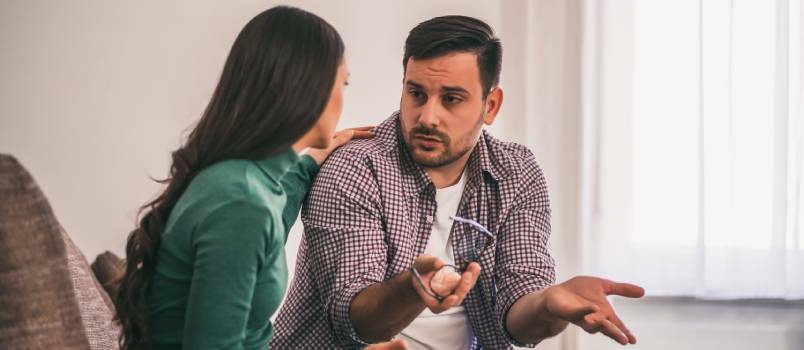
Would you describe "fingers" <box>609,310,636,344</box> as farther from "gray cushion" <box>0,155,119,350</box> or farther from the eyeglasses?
"gray cushion" <box>0,155,119,350</box>

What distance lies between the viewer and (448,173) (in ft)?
6.59

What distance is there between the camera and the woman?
1143 millimetres

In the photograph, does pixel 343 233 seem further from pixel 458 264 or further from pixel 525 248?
pixel 525 248

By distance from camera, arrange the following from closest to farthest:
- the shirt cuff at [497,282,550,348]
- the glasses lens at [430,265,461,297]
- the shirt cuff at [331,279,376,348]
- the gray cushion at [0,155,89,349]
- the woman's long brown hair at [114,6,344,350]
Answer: the gray cushion at [0,155,89,349] → the woman's long brown hair at [114,6,344,350] → the glasses lens at [430,265,461,297] → the shirt cuff at [331,279,376,348] → the shirt cuff at [497,282,550,348]

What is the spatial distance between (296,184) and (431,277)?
1.65 ft

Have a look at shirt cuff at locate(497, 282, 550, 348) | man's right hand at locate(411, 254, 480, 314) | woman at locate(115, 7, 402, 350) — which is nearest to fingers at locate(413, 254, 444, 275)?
man's right hand at locate(411, 254, 480, 314)

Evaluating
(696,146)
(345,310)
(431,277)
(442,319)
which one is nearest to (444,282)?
(431,277)

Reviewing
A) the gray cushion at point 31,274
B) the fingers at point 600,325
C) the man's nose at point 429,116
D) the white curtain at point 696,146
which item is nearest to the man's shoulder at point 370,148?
the man's nose at point 429,116

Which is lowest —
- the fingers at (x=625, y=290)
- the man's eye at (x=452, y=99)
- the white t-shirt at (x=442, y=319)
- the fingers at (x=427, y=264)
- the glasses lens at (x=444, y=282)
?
the white t-shirt at (x=442, y=319)

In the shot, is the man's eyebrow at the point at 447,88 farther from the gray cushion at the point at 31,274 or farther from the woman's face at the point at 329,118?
the gray cushion at the point at 31,274

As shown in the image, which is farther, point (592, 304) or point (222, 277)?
point (592, 304)

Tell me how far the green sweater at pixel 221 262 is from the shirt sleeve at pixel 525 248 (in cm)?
68

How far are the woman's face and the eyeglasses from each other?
0.25 m

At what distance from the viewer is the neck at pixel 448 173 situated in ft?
6.54
